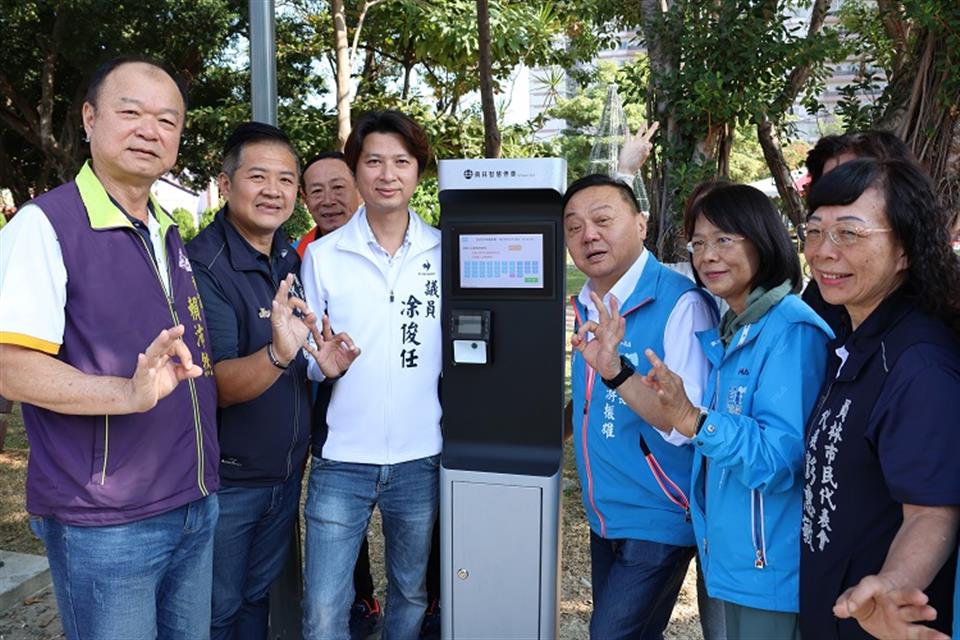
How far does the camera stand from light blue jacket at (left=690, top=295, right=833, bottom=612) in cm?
169

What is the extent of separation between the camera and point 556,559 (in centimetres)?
242

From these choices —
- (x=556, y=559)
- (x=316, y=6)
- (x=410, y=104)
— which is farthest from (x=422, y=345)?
(x=316, y=6)

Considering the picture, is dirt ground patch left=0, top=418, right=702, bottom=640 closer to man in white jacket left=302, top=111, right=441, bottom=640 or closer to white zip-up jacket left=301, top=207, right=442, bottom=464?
man in white jacket left=302, top=111, right=441, bottom=640

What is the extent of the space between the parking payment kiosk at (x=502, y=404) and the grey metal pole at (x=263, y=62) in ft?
3.95

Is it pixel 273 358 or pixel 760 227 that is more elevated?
pixel 760 227

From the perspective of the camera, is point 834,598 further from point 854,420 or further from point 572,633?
point 572,633

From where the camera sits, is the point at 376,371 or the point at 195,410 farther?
the point at 376,371

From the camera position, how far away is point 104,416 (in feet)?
5.66

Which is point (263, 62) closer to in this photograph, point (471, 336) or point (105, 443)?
point (471, 336)

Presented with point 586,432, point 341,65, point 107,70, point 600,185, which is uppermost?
point 341,65

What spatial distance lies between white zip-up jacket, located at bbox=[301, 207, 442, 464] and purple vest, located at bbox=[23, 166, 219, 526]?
533 millimetres

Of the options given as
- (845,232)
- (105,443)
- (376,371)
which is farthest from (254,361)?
(845,232)

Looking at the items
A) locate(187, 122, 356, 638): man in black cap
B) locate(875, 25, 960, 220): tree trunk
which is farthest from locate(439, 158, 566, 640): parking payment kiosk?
locate(875, 25, 960, 220): tree trunk

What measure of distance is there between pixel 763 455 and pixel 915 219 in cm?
59
